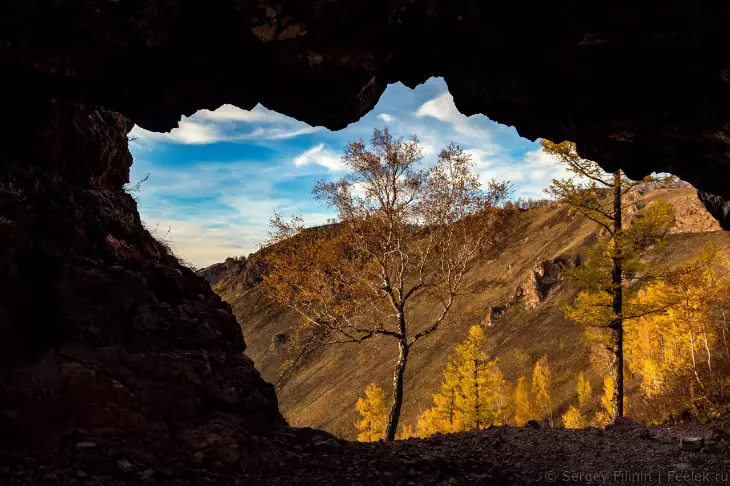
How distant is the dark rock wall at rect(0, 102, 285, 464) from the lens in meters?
5.76

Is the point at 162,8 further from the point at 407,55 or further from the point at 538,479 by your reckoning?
the point at 538,479

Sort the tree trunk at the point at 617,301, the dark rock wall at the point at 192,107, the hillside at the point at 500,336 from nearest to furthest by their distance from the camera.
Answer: the dark rock wall at the point at 192,107, the tree trunk at the point at 617,301, the hillside at the point at 500,336

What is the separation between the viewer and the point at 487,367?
32094 mm

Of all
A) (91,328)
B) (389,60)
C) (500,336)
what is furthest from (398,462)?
(500,336)

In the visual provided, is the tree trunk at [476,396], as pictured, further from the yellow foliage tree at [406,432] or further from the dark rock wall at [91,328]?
the dark rock wall at [91,328]

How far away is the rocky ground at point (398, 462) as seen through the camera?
5.19m

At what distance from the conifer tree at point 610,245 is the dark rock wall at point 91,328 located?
13064 millimetres

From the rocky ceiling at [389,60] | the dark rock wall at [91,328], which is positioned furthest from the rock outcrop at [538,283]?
the dark rock wall at [91,328]

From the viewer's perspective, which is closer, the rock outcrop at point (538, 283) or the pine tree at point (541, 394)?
the pine tree at point (541, 394)

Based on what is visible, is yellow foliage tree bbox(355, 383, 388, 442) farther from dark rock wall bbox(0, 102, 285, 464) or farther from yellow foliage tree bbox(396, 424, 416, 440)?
dark rock wall bbox(0, 102, 285, 464)

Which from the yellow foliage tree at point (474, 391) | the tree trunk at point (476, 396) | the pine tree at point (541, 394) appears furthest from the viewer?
the pine tree at point (541, 394)

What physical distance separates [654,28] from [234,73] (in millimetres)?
7913

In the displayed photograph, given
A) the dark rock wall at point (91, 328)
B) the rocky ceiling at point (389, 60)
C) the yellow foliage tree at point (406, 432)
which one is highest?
the rocky ceiling at point (389, 60)

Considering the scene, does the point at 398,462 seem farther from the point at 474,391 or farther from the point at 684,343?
the point at 684,343
